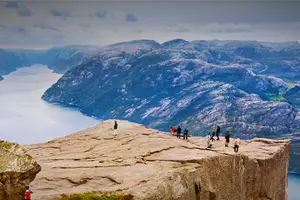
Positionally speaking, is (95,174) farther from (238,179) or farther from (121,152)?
(238,179)

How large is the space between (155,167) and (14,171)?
1232 cm

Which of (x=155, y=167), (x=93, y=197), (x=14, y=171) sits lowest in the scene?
(x=93, y=197)

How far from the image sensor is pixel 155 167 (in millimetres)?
29906

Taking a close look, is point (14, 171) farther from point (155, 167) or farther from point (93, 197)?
point (155, 167)

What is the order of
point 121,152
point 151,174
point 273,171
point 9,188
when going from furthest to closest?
point 273,171 → point 121,152 → point 151,174 → point 9,188

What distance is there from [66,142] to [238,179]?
21641mm

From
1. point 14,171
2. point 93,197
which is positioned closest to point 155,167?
point 93,197

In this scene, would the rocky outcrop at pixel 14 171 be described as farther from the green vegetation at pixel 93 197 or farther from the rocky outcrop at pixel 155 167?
the green vegetation at pixel 93 197

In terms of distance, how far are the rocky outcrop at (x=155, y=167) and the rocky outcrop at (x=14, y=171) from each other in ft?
7.27

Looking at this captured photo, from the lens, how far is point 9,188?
2092 cm

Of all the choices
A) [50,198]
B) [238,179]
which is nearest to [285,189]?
[238,179]

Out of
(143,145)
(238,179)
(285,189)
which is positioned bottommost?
(285,189)

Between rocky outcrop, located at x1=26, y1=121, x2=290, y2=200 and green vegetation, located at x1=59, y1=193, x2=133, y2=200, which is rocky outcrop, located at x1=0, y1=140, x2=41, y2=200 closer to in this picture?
rocky outcrop, located at x1=26, y1=121, x2=290, y2=200

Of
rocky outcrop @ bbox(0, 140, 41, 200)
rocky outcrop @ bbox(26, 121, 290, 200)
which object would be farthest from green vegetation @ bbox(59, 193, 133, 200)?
rocky outcrop @ bbox(0, 140, 41, 200)
